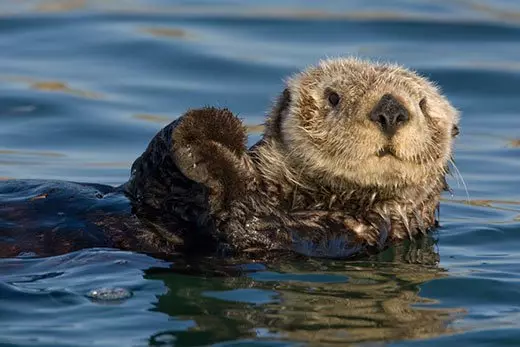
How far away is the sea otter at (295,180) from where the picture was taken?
5.72m

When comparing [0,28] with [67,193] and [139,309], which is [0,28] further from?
[139,309]

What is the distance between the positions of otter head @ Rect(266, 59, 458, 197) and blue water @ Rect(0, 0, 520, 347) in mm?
466

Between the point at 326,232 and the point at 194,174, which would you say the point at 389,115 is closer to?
the point at 326,232

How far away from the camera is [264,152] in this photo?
6.26 m

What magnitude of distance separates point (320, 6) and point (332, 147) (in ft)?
26.8

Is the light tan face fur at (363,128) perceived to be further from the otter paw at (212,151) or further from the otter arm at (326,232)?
the otter paw at (212,151)

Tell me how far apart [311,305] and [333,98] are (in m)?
1.42

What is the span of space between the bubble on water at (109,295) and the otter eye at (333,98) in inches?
63.0

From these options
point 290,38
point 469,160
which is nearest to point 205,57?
point 290,38

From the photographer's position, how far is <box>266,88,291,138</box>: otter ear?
640 cm

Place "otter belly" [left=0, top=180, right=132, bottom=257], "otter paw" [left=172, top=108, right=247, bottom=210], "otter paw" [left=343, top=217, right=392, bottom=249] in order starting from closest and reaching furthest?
"otter paw" [left=172, top=108, right=247, bottom=210], "otter belly" [left=0, top=180, right=132, bottom=257], "otter paw" [left=343, top=217, right=392, bottom=249]

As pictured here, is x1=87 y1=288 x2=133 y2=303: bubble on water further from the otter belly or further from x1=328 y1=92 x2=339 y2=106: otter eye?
x1=328 y1=92 x2=339 y2=106: otter eye

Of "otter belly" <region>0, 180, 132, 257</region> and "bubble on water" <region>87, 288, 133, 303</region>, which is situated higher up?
"otter belly" <region>0, 180, 132, 257</region>

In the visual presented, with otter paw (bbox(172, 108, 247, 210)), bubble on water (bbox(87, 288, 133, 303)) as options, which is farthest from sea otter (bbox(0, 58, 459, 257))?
bubble on water (bbox(87, 288, 133, 303))
